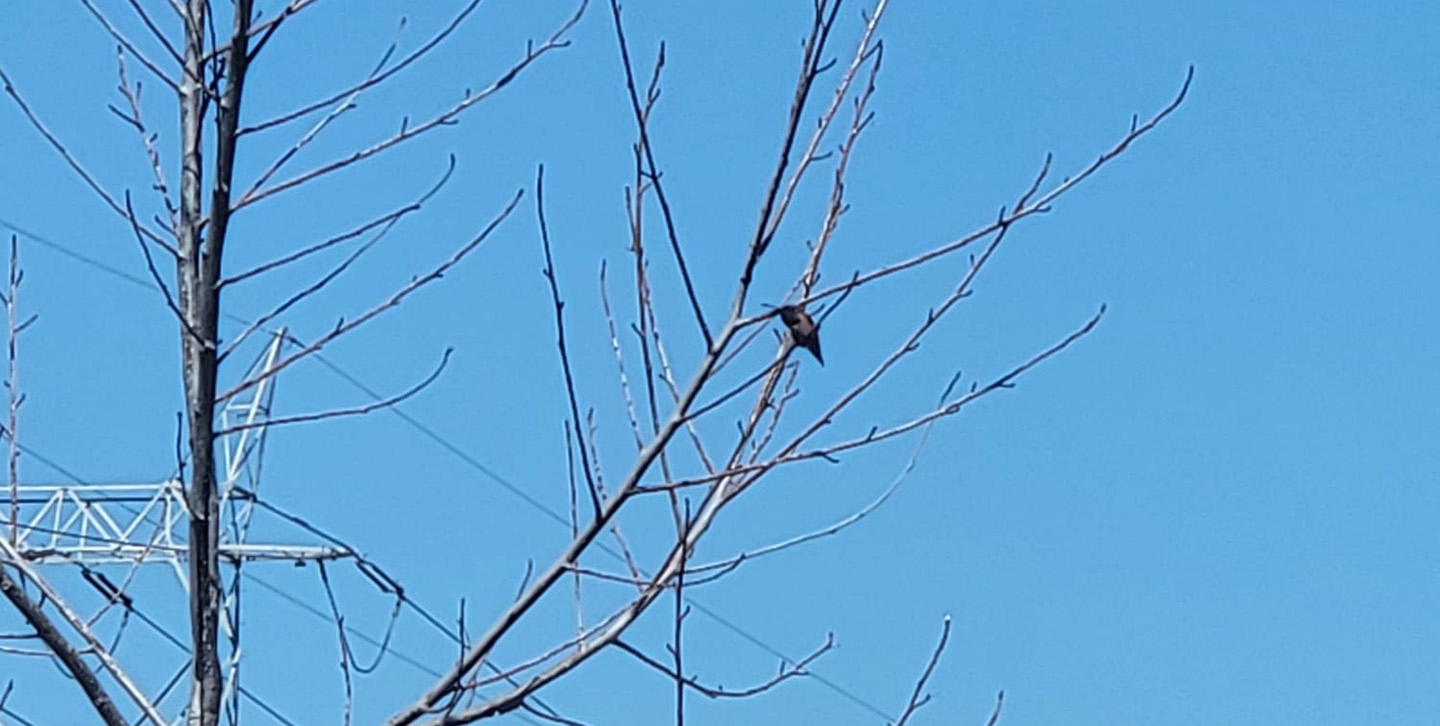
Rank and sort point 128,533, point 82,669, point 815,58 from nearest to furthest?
point 815,58, point 82,669, point 128,533

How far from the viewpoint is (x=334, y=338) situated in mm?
2885

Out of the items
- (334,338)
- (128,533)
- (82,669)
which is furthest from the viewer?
(128,533)

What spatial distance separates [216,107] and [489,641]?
78 cm

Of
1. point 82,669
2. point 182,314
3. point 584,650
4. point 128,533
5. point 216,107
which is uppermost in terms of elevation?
point 128,533

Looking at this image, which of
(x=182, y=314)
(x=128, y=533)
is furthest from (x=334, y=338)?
(x=128, y=533)

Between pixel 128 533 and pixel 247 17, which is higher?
pixel 128 533

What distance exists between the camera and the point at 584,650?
268cm

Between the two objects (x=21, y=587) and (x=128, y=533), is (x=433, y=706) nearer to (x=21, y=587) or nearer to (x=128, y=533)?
(x=21, y=587)

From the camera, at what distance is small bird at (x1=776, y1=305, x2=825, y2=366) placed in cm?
258

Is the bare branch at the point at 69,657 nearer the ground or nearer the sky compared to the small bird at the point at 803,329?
nearer the ground

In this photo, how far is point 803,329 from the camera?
8.50ft

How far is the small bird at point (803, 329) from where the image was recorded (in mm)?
2578

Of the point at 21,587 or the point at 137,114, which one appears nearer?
the point at 21,587

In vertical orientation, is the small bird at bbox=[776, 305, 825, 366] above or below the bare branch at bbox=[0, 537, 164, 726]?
above
